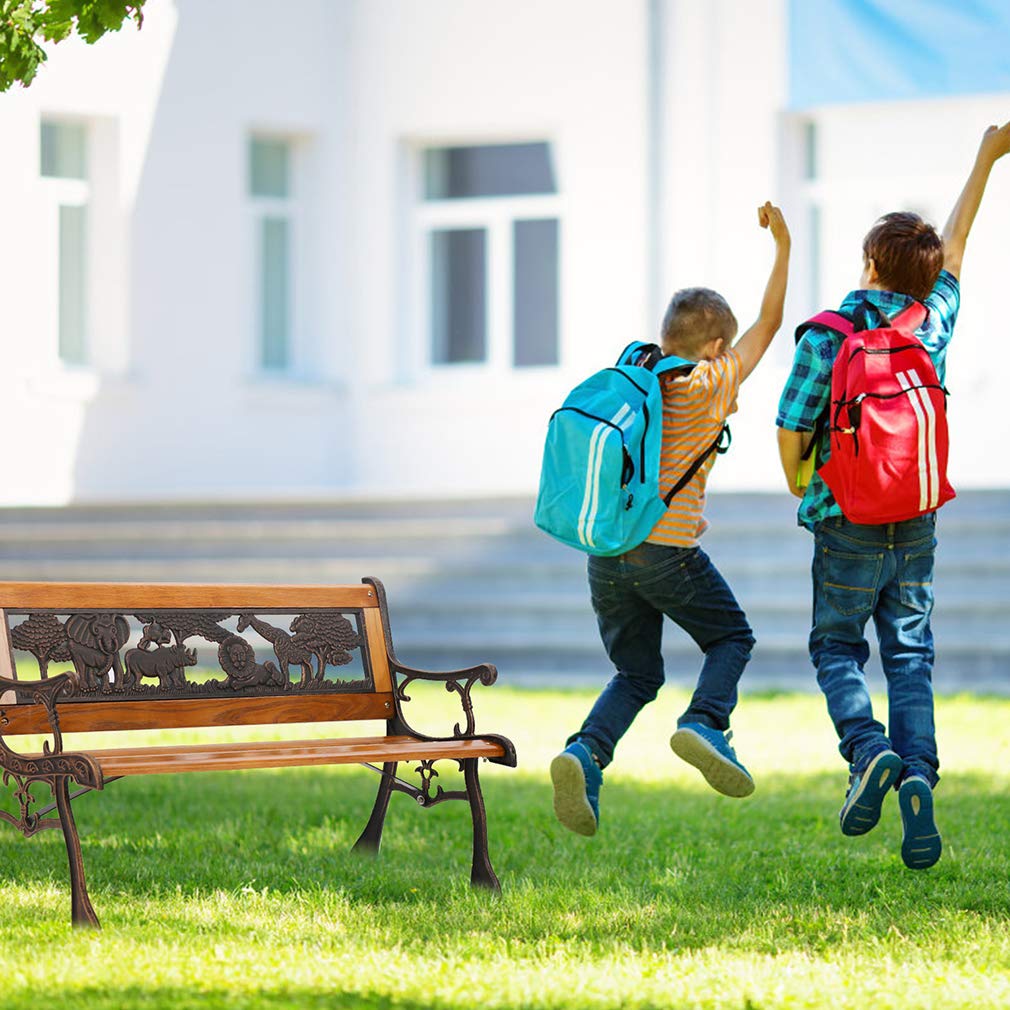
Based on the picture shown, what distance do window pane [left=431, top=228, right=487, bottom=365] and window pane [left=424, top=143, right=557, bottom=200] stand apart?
0.37 meters

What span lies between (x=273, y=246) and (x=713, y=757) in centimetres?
1209

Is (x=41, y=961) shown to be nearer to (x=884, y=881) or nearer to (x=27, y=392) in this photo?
(x=884, y=881)

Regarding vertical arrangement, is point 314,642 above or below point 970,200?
below

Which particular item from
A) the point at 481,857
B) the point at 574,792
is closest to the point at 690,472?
the point at 574,792

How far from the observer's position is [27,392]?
1523 centimetres

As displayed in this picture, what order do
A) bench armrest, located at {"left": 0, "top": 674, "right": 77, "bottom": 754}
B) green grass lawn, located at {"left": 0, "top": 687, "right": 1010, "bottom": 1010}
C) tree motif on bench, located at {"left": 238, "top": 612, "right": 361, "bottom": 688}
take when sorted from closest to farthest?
green grass lawn, located at {"left": 0, "top": 687, "right": 1010, "bottom": 1010}
bench armrest, located at {"left": 0, "top": 674, "right": 77, "bottom": 754}
tree motif on bench, located at {"left": 238, "top": 612, "right": 361, "bottom": 688}

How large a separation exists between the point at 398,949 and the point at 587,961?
0.48 m

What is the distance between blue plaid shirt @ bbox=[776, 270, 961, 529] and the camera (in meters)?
5.55

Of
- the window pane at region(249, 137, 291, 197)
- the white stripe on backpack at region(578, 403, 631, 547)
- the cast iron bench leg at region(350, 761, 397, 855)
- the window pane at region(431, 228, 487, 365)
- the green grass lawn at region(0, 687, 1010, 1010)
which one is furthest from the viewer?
the window pane at region(431, 228, 487, 365)

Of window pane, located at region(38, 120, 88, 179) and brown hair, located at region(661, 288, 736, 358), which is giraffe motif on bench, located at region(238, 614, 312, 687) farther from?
window pane, located at region(38, 120, 88, 179)

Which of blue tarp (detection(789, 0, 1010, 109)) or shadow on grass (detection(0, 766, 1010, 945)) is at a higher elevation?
blue tarp (detection(789, 0, 1010, 109))

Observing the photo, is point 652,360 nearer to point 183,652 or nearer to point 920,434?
point 920,434

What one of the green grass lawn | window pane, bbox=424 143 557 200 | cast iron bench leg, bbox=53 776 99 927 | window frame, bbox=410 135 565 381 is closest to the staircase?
window frame, bbox=410 135 565 381

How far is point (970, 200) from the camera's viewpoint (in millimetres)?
5805
